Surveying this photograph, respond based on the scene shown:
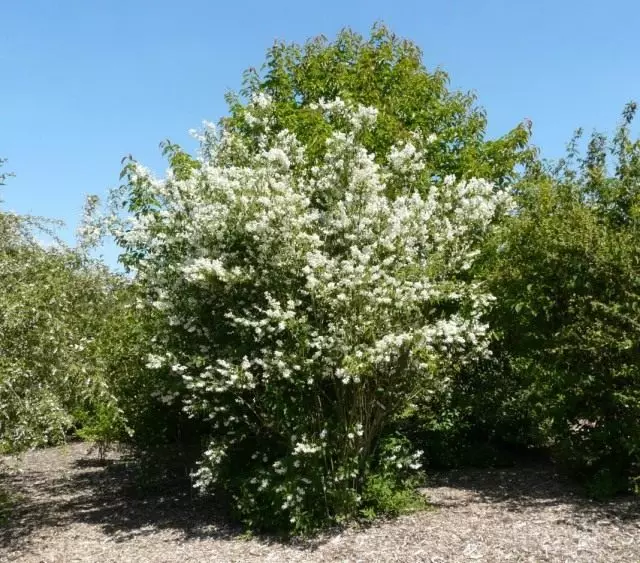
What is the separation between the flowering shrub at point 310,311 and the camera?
684 centimetres

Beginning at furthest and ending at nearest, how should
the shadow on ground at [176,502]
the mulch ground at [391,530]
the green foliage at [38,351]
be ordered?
1. the shadow on ground at [176,502]
2. the green foliage at [38,351]
3. the mulch ground at [391,530]

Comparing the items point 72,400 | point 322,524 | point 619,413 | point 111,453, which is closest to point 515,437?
point 619,413

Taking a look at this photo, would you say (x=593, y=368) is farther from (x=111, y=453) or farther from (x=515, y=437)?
(x=111, y=453)

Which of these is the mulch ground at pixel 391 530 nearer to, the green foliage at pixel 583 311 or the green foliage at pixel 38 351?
the green foliage at pixel 583 311

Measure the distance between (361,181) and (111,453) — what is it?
10.3 meters

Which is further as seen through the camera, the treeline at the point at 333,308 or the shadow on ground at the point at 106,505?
the shadow on ground at the point at 106,505

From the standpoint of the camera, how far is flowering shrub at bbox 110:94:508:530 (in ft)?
22.5

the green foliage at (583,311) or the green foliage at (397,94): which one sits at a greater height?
the green foliage at (397,94)

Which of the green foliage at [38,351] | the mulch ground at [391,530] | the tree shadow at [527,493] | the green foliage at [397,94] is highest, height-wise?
the green foliage at [397,94]

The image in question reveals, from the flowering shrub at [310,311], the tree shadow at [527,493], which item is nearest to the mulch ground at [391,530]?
the tree shadow at [527,493]

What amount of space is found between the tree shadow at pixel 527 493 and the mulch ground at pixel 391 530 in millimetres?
13

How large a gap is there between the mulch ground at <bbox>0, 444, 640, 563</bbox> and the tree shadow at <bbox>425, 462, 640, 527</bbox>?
0.04ft

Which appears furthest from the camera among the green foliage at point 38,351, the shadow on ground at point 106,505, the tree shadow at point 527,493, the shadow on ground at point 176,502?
the shadow on ground at point 106,505

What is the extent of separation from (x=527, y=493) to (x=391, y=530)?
2159 mm
